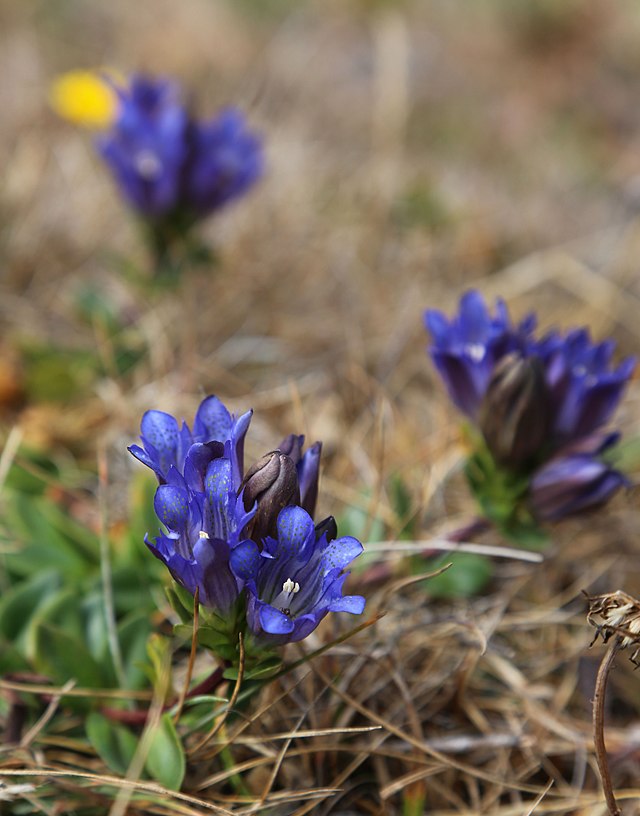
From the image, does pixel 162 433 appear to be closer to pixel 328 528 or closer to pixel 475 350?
pixel 328 528

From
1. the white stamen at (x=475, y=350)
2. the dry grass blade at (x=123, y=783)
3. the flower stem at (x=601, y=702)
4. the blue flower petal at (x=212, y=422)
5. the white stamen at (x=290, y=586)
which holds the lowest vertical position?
the dry grass blade at (x=123, y=783)

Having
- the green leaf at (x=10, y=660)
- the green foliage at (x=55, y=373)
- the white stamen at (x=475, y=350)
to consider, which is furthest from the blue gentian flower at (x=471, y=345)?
the green foliage at (x=55, y=373)

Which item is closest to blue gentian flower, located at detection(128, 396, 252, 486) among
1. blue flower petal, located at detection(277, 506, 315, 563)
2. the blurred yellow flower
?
blue flower petal, located at detection(277, 506, 315, 563)

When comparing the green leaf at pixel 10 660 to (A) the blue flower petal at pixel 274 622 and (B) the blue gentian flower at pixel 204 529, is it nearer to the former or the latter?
(B) the blue gentian flower at pixel 204 529

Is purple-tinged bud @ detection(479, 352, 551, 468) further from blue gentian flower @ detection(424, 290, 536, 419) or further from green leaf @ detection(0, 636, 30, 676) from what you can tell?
green leaf @ detection(0, 636, 30, 676)

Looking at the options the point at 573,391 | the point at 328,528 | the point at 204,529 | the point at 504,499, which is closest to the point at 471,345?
the point at 573,391

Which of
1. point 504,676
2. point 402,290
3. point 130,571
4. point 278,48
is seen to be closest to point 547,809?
point 504,676
